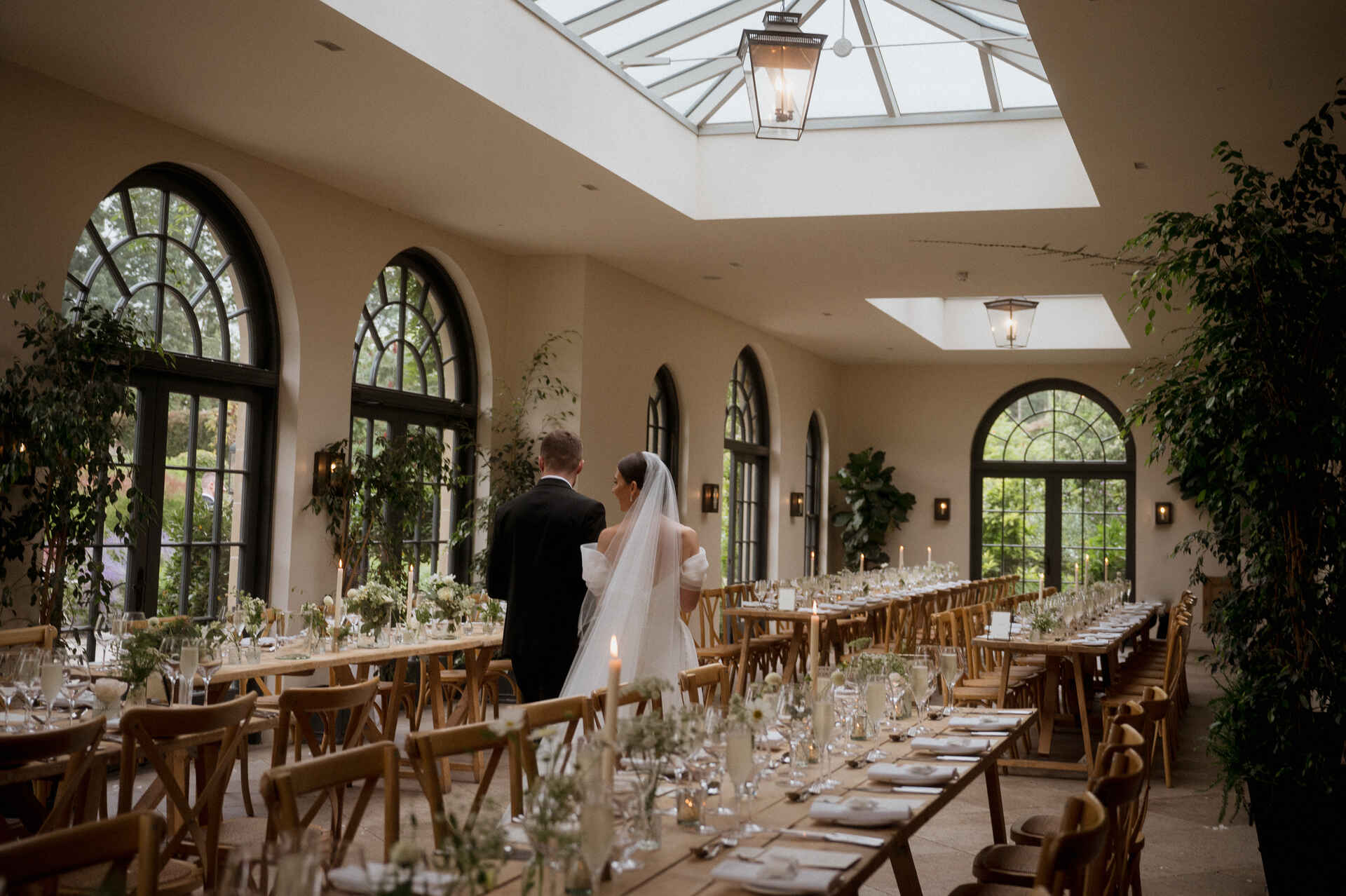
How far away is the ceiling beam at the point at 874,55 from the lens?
7.63 meters

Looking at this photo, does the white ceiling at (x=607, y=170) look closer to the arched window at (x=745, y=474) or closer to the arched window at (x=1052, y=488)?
the arched window at (x=745, y=474)

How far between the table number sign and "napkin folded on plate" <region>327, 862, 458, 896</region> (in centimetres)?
629

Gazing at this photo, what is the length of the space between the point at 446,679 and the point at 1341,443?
505 cm

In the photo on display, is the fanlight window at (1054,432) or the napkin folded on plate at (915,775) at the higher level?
the fanlight window at (1054,432)

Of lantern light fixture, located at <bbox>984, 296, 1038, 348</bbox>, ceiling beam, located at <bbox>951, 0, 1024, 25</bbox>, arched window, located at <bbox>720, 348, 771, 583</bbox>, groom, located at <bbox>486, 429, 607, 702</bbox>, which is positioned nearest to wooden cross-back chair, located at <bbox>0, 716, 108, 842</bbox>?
groom, located at <bbox>486, 429, 607, 702</bbox>

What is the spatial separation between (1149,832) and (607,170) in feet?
16.4

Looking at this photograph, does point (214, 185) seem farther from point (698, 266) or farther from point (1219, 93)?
point (1219, 93)

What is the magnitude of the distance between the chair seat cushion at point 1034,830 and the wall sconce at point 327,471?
211 inches

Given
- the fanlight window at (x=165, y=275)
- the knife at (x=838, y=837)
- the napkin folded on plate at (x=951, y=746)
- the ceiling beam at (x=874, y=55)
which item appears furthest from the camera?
the ceiling beam at (x=874, y=55)

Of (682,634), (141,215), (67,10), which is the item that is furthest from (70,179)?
(682,634)

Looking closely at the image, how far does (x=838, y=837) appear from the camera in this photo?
273cm

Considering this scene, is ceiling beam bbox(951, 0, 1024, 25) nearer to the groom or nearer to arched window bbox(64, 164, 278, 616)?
the groom

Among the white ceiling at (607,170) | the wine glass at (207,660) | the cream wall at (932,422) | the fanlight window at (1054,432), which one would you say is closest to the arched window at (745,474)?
the cream wall at (932,422)

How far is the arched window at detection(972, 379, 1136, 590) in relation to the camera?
1658cm
